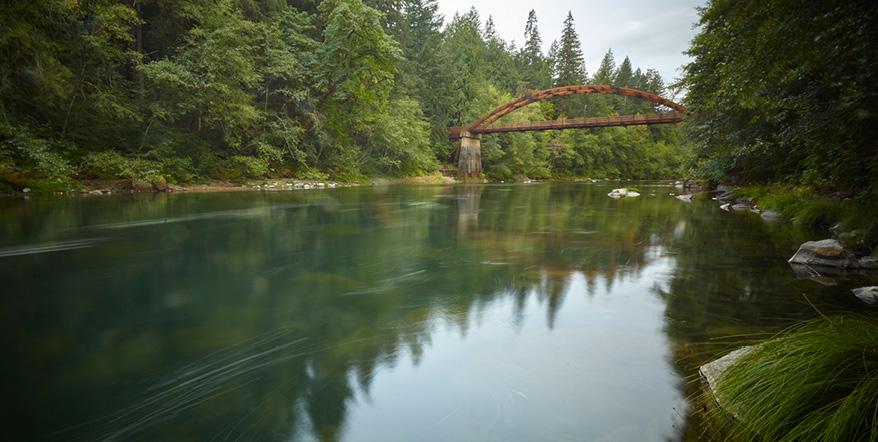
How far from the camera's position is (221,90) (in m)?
19.9

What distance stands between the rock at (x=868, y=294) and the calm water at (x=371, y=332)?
107 mm

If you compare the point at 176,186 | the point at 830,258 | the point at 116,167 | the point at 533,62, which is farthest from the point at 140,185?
the point at 533,62

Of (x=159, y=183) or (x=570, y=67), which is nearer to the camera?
(x=159, y=183)

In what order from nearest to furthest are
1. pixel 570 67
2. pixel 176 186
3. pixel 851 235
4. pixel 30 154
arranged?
pixel 851 235 < pixel 30 154 < pixel 176 186 < pixel 570 67

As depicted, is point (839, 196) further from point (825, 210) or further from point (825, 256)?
point (825, 256)

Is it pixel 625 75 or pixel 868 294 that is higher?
pixel 625 75

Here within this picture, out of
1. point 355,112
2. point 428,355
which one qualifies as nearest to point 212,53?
point 355,112

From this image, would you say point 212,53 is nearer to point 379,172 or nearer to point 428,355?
point 379,172

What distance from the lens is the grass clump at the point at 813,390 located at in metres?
1.59

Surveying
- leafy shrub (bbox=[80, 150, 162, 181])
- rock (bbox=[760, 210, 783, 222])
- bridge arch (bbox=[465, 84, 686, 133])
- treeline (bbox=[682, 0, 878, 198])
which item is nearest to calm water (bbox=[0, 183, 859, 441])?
treeline (bbox=[682, 0, 878, 198])

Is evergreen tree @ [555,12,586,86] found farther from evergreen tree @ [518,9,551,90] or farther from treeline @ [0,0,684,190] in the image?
treeline @ [0,0,684,190]

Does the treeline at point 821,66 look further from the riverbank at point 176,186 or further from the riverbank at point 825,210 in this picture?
the riverbank at point 176,186

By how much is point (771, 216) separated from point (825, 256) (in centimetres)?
693

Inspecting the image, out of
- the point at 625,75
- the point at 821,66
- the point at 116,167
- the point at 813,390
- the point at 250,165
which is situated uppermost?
the point at 625,75
